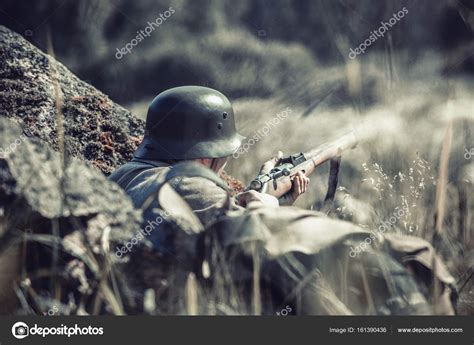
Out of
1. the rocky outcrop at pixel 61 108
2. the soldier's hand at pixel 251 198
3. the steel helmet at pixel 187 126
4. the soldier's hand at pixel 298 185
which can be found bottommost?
the soldier's hand at pixel 251 198

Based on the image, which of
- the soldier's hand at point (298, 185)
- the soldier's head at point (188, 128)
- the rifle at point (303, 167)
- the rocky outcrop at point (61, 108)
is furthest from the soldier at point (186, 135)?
the rocky outcrop at point (61, 108)

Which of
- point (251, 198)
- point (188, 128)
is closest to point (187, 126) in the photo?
point (188, 128)

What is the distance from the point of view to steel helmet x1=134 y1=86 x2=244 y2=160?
4.75 meters

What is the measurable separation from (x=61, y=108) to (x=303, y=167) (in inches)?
77.3

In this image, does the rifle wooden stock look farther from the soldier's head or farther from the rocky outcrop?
the rocky outcrop

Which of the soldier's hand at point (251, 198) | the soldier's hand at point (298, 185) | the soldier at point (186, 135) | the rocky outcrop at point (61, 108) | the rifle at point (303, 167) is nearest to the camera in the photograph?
the soldier's hand at point (251, 198)

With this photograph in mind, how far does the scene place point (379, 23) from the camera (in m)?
6.02

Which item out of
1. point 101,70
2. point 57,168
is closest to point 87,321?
point 57,168

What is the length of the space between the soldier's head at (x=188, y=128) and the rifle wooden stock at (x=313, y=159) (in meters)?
0.40

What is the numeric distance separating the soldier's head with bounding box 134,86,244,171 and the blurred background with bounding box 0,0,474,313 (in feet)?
2.64

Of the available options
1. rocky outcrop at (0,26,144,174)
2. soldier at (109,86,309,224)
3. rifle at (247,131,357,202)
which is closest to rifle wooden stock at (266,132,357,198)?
rifle at (247,131,357,202)

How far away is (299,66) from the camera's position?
258 inches

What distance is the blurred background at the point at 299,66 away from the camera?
5.86m

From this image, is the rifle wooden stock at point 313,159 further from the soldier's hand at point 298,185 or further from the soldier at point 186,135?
the soldier at point 186,135
